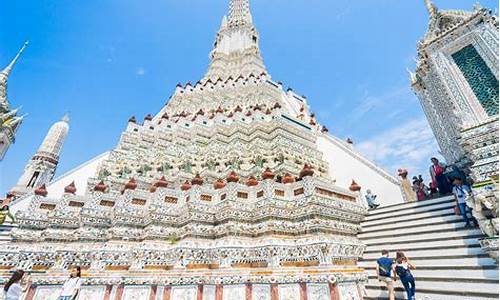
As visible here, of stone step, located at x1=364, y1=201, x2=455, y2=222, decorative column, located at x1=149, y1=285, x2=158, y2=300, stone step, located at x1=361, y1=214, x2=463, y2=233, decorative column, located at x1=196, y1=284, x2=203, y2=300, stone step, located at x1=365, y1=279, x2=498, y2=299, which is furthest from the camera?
stone step, located at x1=364, y1=201, x2=455, y2=222

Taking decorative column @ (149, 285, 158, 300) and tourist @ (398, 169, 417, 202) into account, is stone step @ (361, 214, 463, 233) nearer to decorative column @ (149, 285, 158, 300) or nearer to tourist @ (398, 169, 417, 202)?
tourist @ (398, 169, 417, 202)

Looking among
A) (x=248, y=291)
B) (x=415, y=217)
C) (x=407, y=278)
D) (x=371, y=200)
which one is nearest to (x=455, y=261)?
(x=407, y=278)

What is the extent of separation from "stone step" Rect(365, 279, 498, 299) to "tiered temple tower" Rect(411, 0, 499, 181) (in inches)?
107

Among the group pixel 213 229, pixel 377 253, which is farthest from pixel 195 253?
pixel 377 253

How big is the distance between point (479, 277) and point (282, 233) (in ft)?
14.0

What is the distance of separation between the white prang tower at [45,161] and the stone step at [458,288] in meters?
29.8

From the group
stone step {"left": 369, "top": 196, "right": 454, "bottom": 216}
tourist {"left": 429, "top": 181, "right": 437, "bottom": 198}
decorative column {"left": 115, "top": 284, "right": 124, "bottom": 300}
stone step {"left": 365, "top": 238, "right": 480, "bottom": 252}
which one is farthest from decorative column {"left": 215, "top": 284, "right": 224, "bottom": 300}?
tourist {"left": 429, "top": 181, "right": 437, "bottom": 198}

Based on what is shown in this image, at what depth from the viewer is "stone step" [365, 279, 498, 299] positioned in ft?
13.7

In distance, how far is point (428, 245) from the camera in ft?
19.5

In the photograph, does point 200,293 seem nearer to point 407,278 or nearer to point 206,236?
point 206,236

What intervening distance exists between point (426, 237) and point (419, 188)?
157 inches

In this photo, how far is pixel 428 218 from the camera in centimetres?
714

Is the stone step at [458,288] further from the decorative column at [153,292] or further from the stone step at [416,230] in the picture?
the decorative column at [153,292]

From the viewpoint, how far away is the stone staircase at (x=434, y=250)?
4523 millimetres
